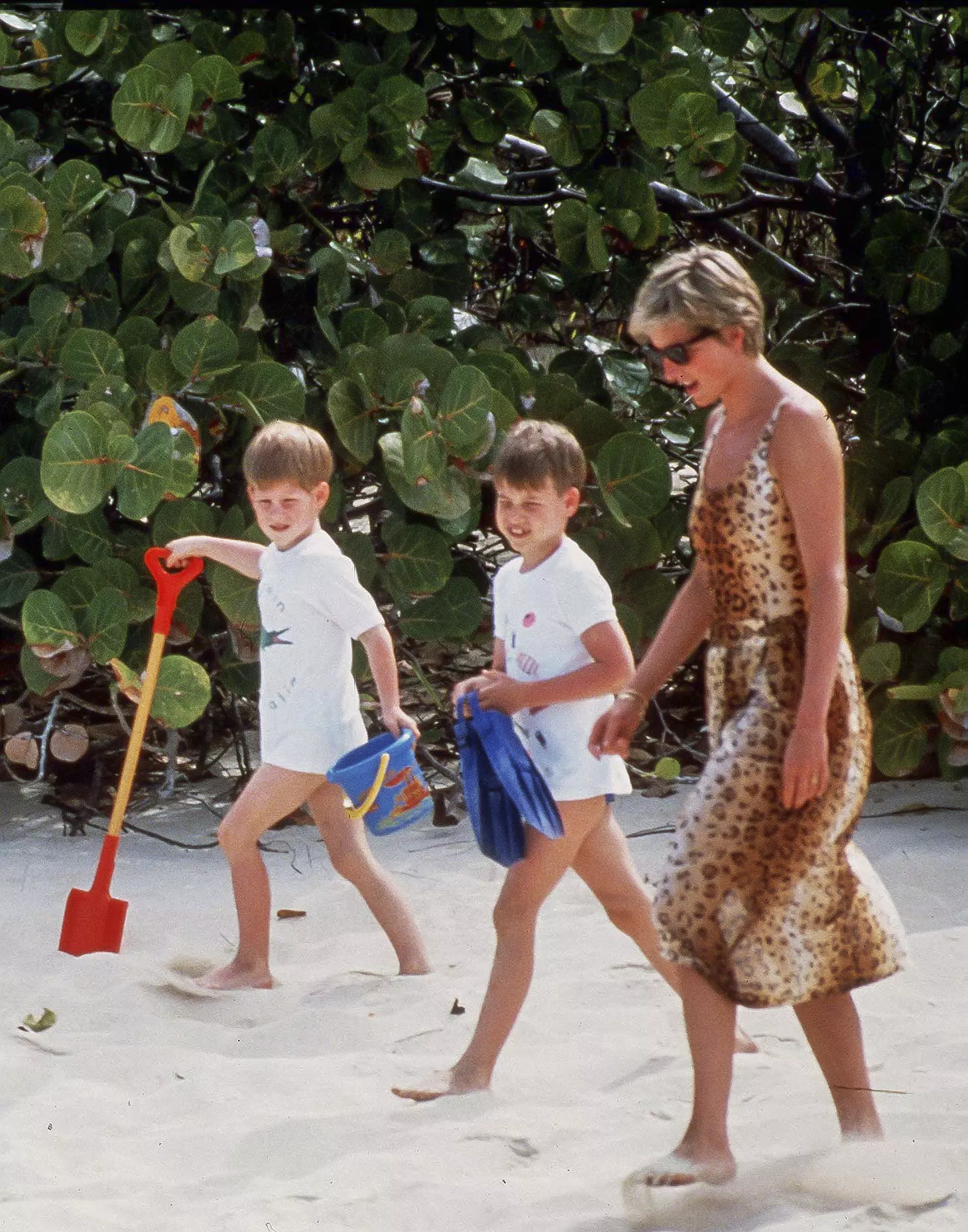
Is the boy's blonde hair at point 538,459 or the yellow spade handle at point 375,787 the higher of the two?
the boy's blonde hair at point 538,459

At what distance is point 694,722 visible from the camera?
15.8 feet

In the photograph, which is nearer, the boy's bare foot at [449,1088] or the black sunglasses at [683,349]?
the black sunglasses at [683,349]

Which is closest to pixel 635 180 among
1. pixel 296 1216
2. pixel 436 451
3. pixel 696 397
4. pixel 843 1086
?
pixel 436 451

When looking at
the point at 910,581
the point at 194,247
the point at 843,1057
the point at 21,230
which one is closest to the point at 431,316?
the point at 194,247

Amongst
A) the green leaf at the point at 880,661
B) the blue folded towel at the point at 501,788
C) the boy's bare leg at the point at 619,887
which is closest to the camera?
the blue folded towel at the point at 501,788

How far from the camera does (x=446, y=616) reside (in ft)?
13.0

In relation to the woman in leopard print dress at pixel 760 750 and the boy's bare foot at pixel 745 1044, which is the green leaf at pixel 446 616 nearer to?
the boy's bare foot at pixel 745 1044

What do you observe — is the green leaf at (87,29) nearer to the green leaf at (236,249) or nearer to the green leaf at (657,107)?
the green leaf at (236,249)

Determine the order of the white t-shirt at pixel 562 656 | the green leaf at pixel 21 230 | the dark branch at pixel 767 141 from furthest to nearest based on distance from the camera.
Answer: the dark branch at pixel 767 141, the green leaf at pixel 21 230, the white t-shirt at pixel 562 656

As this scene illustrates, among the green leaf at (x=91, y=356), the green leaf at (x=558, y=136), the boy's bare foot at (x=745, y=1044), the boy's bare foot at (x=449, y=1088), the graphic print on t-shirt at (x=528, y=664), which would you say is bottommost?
the boy's bare foot at (x=745, y=1044)

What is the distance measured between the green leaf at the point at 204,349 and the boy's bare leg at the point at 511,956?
170 centimetres

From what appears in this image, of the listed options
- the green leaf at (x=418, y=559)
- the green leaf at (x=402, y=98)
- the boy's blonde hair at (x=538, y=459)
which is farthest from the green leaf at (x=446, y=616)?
the boy's blonde hair at (x=538, y=459)

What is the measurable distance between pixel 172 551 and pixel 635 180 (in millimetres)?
1584

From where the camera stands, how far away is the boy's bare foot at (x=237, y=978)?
121 inches
